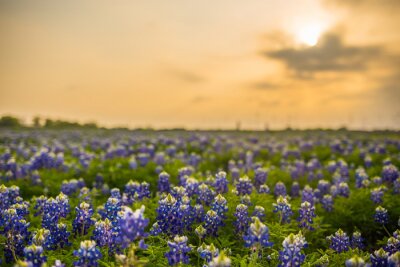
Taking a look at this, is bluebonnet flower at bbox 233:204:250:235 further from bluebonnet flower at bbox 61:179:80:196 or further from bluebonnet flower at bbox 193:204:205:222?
bluebonnet flower at bbox 61:179:80:196

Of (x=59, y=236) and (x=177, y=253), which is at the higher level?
(x=177, y=253)

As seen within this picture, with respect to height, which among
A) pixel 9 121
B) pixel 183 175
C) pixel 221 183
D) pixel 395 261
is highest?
pixel 9 121

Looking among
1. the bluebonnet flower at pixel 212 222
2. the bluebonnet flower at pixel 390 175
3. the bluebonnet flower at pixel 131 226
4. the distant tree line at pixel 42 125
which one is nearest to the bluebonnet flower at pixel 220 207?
the bluebonnet flower at pixel 212 222

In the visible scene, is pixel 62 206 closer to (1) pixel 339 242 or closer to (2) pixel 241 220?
(2) pixel 241 220

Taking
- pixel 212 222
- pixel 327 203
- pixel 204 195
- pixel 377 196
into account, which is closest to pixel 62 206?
pixel 212 222

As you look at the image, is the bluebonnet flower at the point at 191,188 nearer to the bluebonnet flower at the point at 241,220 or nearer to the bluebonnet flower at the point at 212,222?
the bluebonnet flower at the point at 241,220

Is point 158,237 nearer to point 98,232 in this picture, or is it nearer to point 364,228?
point 98,232

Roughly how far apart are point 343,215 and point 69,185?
18.1 ft

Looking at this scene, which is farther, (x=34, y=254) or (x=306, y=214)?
(x=306, y=214)

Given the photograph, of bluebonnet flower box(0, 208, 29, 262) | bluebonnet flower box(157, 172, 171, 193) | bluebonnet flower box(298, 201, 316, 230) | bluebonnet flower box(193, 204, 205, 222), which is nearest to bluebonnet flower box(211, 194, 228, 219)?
bluebonnet flower box(193, 204, 205, 222)

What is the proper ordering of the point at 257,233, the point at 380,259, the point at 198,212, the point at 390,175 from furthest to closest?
the point at 390,175, the point at 198,212, the point at 380,259, the point at 257,233

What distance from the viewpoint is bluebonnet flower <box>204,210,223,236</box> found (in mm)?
5348

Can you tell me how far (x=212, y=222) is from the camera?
17.6ft

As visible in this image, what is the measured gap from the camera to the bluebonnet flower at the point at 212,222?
535 cm
